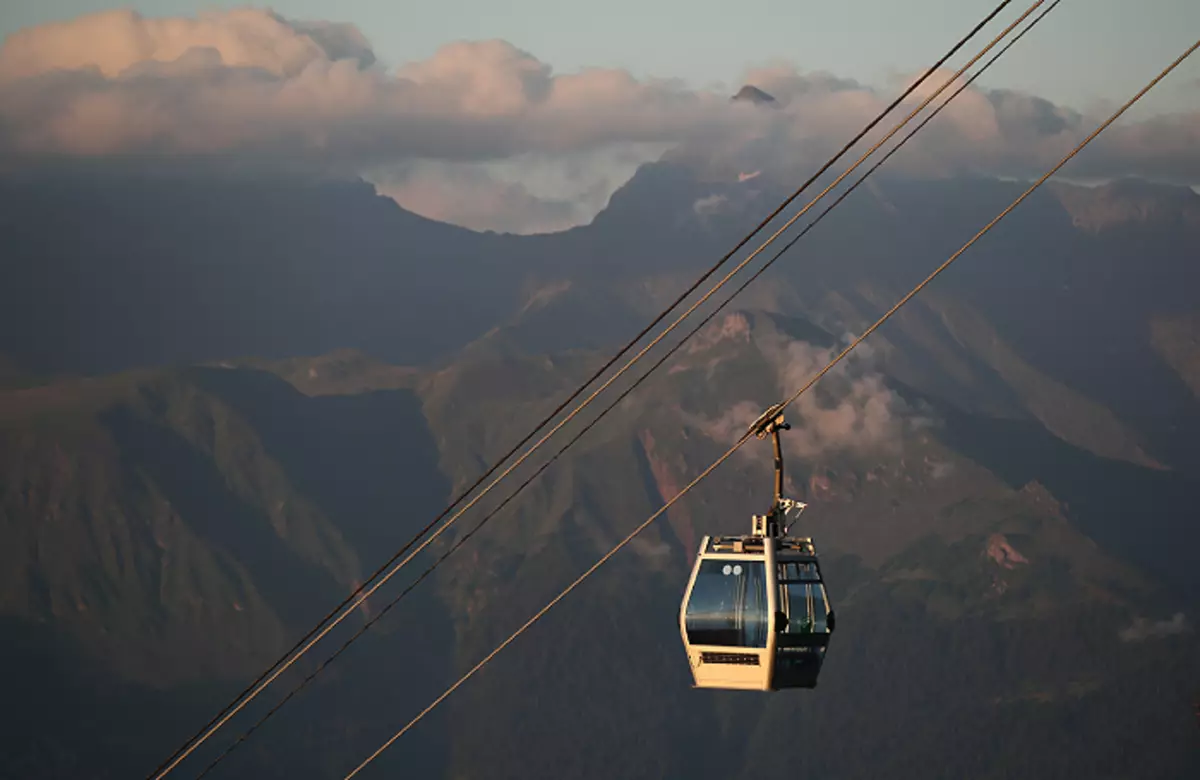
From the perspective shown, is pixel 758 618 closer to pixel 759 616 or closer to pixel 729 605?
pixel 759 616

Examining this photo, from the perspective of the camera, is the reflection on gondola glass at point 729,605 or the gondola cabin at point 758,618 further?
the reflection on gondola glass at point 729,605

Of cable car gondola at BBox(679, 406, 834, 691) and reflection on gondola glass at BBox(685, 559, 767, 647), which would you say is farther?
reflection on gondola glass at BBox(685, 559, 767, 647)

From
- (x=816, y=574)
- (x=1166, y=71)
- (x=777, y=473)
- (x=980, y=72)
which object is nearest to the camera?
(x=1166, y=71)

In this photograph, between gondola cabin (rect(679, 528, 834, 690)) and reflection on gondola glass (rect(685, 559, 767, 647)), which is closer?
gondola cabin (rect(679, 528, 834, 690))

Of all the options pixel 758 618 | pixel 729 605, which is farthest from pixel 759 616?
pixel 729 605

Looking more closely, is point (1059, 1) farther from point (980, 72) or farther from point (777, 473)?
point (777, 473)

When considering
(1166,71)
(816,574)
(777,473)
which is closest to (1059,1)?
(1166,71)
